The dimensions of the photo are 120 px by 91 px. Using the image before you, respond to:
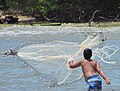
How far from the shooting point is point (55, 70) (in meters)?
12.0

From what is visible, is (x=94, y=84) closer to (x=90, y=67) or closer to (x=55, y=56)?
(x=90, y=67)

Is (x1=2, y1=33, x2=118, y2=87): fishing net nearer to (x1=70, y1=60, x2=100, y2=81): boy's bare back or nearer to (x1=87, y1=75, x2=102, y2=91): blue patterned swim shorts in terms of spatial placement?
(x1=70, y1=60, x2=100, y2=81): boy's bare back

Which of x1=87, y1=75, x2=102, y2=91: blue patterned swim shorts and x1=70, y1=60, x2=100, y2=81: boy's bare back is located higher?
x1=70, y1=60, x2=100, y2=81: boy's bare back

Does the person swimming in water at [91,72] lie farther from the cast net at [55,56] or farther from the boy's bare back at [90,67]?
the cast net at [55,56]

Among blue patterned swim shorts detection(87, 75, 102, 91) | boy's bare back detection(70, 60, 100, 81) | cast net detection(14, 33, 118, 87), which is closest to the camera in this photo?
blue patterned swim shorts detection(87, 75, 102, 91)

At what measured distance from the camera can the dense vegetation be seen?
50.5 m

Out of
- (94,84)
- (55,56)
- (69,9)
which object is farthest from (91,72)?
(69,9)

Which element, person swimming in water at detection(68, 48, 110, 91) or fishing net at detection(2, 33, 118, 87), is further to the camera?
fishing net at detection(2, 33, 118, 87)

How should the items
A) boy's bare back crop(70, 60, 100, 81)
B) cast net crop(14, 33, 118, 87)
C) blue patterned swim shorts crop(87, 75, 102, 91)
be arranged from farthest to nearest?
cast net crop(14, 33, 118, 87) → boy's bare back crop(70, 60, 100, 81) → blue patterned swim shorts crop(87, 75, 102, 91)

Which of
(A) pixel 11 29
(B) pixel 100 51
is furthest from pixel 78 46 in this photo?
(A) pixel 11 29

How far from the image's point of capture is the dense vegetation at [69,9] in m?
50.5

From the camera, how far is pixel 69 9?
167 ft

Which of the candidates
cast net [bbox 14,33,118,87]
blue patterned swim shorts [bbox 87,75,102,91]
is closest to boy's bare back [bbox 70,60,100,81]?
blue patterned swim shorts [bbox 87,75,102,91]

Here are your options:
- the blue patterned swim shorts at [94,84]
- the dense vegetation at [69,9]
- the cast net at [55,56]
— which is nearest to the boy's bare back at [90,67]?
the blue patterned swim shorts at [94,84]
